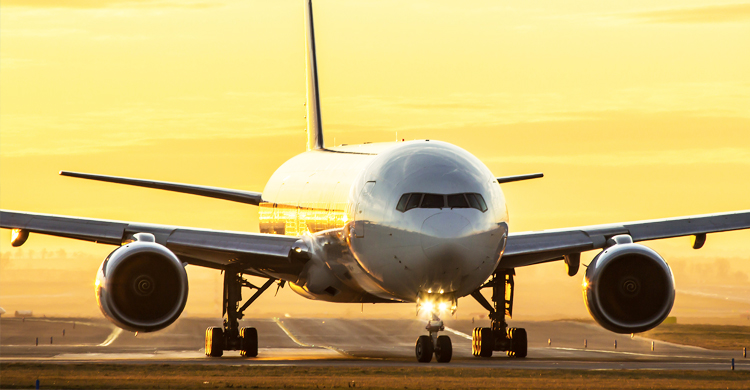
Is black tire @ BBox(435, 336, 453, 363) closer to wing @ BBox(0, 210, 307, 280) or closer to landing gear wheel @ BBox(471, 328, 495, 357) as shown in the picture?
wing @ BBox(0, 210, 307, 280)

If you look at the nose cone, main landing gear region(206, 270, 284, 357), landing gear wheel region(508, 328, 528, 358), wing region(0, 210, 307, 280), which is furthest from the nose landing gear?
main landing gear region(206, 270, 284, 357)

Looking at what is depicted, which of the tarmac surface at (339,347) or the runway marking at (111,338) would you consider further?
the runway marking at (111,338)

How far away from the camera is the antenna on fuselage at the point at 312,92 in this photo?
4459cm

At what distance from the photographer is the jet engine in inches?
1155

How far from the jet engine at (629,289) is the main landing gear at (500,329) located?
4.54 meters

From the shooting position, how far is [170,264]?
28.6 meters

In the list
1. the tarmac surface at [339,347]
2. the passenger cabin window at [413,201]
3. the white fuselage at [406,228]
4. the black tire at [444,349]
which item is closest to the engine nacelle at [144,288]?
the tarmac surface at [339,347]

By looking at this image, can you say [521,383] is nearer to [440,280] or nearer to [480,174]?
[440,280]

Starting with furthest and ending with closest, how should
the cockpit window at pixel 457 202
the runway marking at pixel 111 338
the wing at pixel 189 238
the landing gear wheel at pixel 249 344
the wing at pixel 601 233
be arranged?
1. the runway marking at pixel 111 338
2. the landing gear wheel at pixel 249 344
3. the wing at pixel 601 233
4. the wing at pixel 189 238
5. the cockpit window at pixel 457 202

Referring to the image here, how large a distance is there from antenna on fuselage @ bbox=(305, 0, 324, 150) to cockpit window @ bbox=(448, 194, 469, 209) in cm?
1728

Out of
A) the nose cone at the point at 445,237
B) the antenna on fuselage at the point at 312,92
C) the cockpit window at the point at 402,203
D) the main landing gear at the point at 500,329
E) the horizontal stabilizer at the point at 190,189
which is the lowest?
the main landing gear at the point at 500,329

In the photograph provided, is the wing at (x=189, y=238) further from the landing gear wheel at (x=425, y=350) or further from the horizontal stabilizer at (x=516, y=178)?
the horizontal stabilizer at (x=516, y=178)

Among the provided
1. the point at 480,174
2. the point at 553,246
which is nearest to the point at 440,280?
the point at 480,174

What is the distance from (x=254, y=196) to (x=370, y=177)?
1295cm
